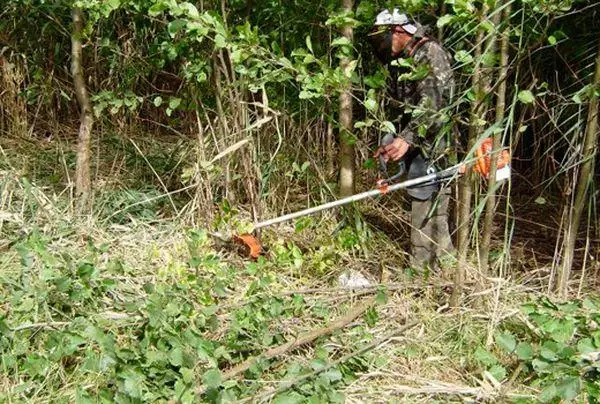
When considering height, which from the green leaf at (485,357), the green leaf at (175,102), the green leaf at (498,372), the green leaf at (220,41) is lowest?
the green leaf at (498,372)

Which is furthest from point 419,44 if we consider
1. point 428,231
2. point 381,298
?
point 381,298

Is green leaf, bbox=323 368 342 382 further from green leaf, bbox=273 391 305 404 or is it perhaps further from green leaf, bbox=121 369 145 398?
green leaf, bbox=121 369 145 398

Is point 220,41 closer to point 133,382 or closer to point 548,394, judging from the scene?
point 133,382

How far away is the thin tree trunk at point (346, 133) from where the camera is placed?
3457mm

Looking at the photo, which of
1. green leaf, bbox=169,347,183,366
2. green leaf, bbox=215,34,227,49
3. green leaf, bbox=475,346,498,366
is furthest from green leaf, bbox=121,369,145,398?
green leaf, bbox=215,34,227,49

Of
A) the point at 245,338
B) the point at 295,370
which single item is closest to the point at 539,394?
the point at 295,370

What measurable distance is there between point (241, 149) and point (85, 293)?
1.21m

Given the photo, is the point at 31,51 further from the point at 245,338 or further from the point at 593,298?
the point at 593,298

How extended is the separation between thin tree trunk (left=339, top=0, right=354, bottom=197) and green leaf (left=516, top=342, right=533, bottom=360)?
1371 millimetres

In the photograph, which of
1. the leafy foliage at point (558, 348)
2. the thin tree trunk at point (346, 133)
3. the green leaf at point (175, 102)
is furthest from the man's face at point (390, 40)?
the leafy foliage at point (558, 348)

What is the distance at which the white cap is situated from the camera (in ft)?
10.8

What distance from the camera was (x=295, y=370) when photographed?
2553 millimetres

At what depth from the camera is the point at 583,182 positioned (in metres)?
3.06

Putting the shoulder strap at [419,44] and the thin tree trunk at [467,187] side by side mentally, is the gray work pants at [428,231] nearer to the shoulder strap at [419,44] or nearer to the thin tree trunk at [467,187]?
the thin tree trunk at [467,187]
